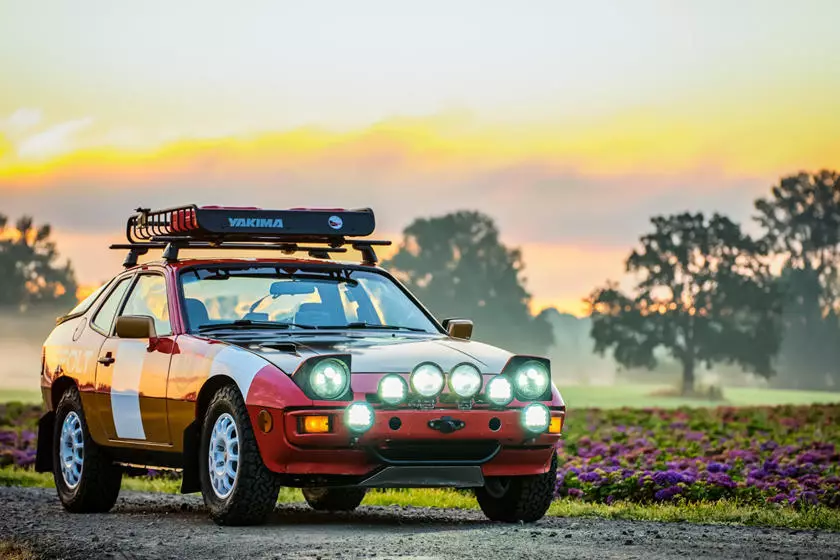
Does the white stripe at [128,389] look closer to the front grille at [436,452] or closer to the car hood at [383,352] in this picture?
the car hood at [383,352]

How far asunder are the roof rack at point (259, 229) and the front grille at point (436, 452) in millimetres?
2564

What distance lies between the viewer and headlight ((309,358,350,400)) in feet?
31.2

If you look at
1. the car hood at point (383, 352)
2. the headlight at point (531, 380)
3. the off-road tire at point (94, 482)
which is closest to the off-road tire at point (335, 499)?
the off-road tire at point (94, 482)

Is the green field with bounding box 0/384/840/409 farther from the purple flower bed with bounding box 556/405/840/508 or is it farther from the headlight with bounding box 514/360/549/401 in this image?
the headlight with bounding box 514/360/549/401

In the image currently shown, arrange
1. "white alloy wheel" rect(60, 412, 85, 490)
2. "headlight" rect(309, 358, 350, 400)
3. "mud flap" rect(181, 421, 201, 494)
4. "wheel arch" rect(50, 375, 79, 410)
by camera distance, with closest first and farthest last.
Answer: "headlight" rect(309, 358, 350, 400) < "mud flap" rect(181, 421, 201, 494) < "white alloy wheel" rect(60, 412, 85, 490) < "wheel arch" rect(50, 375, 79, 410)

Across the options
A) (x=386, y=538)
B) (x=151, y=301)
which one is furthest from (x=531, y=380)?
(x=151, y=301)

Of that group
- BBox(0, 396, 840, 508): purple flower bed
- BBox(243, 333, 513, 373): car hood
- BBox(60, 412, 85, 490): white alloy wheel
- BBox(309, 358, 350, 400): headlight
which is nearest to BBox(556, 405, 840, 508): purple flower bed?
BBox(0, 396, 840, 508): purple flower bed

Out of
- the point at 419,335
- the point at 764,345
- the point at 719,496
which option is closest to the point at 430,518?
the point at 419,335

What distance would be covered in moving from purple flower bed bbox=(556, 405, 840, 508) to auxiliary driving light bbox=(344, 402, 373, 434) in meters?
5.01

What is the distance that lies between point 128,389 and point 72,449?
1252 mm

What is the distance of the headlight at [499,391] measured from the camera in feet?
32.3

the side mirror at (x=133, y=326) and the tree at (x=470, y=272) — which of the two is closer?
the side mirror at (x=133, y=326)

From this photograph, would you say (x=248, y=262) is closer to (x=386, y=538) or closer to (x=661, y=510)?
(x=386, y=538)

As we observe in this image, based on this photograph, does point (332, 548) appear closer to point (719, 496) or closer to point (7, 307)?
point (719, 496)
